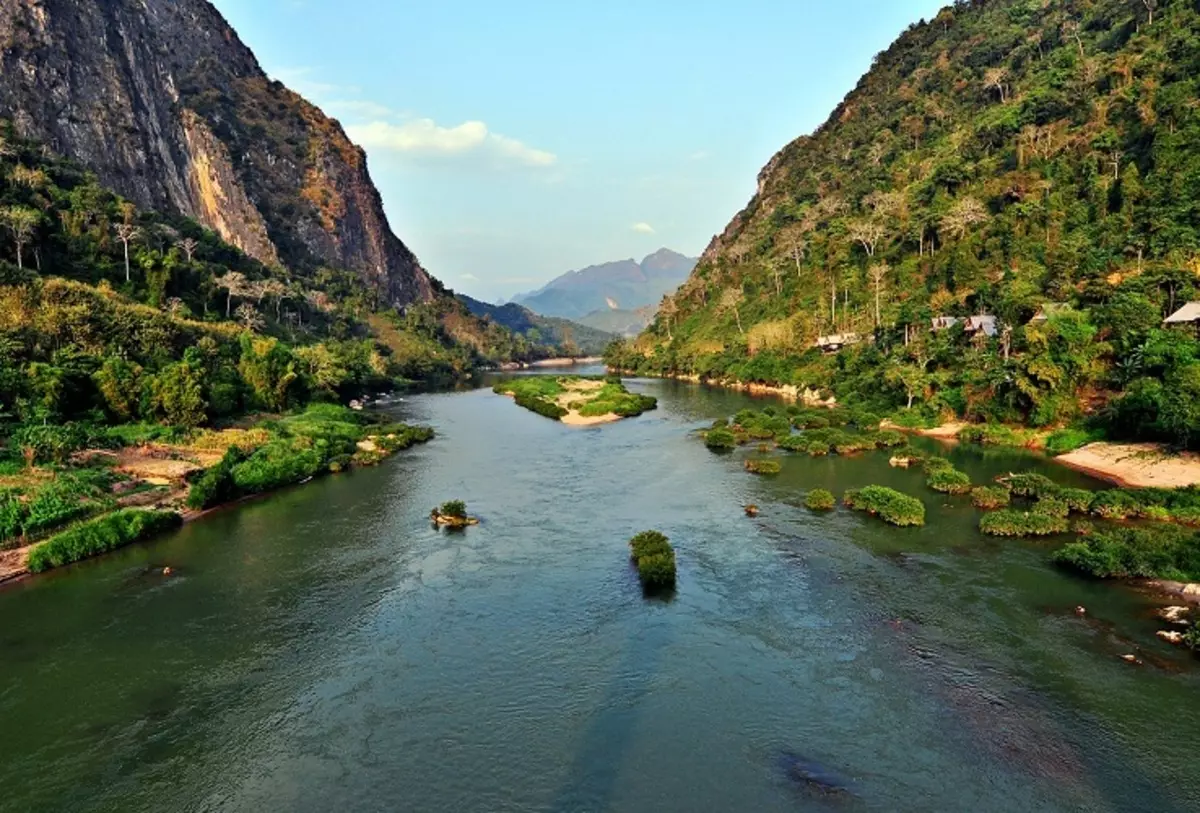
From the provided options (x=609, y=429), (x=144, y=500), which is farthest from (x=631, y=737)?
(x=609, y=429)

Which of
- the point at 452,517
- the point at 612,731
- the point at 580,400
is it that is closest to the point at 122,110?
the point at 580,400

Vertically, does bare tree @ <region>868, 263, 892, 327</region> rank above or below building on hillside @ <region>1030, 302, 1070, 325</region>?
above

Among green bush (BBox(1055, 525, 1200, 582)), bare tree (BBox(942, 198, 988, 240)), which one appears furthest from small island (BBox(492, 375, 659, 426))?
green bush (BBox(1055, 525, 1200, 582))

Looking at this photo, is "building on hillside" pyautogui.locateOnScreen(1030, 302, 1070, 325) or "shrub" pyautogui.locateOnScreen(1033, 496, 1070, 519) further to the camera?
"building on hillside" pyautogui.locateOnScreen(1030, 302, 1070, 325)

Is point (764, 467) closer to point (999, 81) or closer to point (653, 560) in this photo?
point (653, 560)

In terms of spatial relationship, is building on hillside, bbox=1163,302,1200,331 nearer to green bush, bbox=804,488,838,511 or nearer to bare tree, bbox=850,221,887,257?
green bush, bbox=804,488,838,511

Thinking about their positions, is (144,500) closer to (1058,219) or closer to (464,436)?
(464,436)
